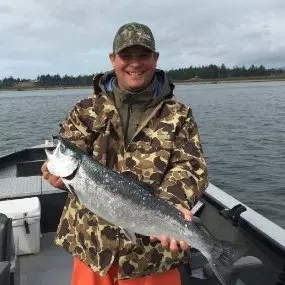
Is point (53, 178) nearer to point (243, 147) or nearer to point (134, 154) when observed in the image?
point (134, 154)

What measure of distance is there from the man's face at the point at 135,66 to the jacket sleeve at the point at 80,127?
37cm

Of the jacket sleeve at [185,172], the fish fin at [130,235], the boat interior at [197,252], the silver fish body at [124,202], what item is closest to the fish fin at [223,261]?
the silver fish body at [124,202]

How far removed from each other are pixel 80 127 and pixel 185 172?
2.97ft

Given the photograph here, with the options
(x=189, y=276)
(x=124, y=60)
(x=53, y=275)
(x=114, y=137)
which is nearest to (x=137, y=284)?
(x=114, y=137)

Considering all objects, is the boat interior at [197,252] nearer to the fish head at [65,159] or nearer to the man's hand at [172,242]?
the man's hand at [172,242]

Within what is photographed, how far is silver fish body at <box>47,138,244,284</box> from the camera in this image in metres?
3.30

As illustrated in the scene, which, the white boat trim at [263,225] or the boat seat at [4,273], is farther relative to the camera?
the white boat trim at [263,225]

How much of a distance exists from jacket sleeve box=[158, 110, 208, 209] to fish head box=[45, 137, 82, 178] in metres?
0.67

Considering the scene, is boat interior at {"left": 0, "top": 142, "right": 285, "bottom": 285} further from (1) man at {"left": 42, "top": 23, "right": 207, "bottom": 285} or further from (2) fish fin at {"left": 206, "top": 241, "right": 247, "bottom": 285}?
(1) man at {"left": 42, "top": 23, "right": 207, "bottom": 285}

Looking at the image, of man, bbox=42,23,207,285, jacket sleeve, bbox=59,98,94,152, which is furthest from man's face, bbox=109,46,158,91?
jacket sleeve, bbox=59,98,94,152

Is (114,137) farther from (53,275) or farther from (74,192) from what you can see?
(53,275)

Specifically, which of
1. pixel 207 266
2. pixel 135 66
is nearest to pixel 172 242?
pixel 135 66

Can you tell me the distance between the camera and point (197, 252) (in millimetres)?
5715

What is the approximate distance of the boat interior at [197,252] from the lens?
4582 mm
